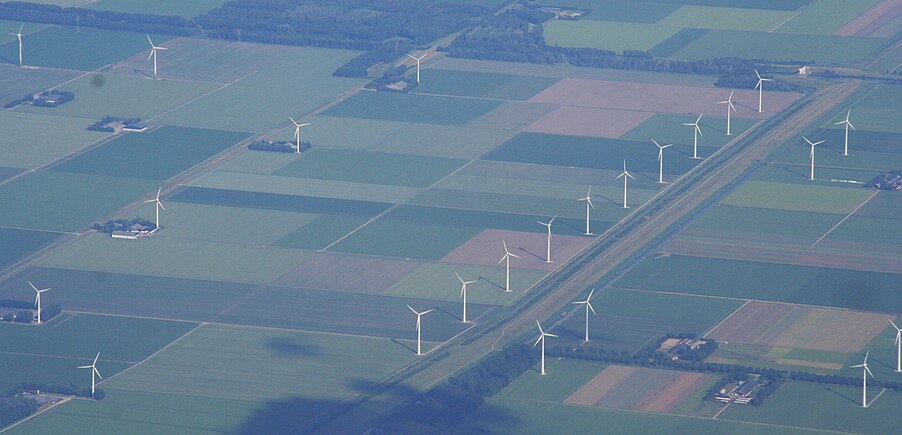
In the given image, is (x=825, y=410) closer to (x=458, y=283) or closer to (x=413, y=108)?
(x=458, y=283)

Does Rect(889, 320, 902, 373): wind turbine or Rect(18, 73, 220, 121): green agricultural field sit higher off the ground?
Rect(18, 73, 220, 121): green agricultural field

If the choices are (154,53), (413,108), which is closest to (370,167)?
(413,108)

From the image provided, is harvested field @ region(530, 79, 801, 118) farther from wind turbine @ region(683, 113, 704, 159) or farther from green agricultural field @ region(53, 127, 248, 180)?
green agricultural field @ region(53, 127, 248, 180)

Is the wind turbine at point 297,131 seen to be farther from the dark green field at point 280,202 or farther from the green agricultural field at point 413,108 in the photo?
the dark green field at point 280,202

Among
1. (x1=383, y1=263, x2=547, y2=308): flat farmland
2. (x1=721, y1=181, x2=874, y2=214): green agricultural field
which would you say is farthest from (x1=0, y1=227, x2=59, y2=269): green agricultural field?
(x1=721, y1=181, x2=874, y2=214): green agricultural field

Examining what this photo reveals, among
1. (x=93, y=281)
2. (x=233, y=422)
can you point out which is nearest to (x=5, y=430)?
(x=233, y=422)
